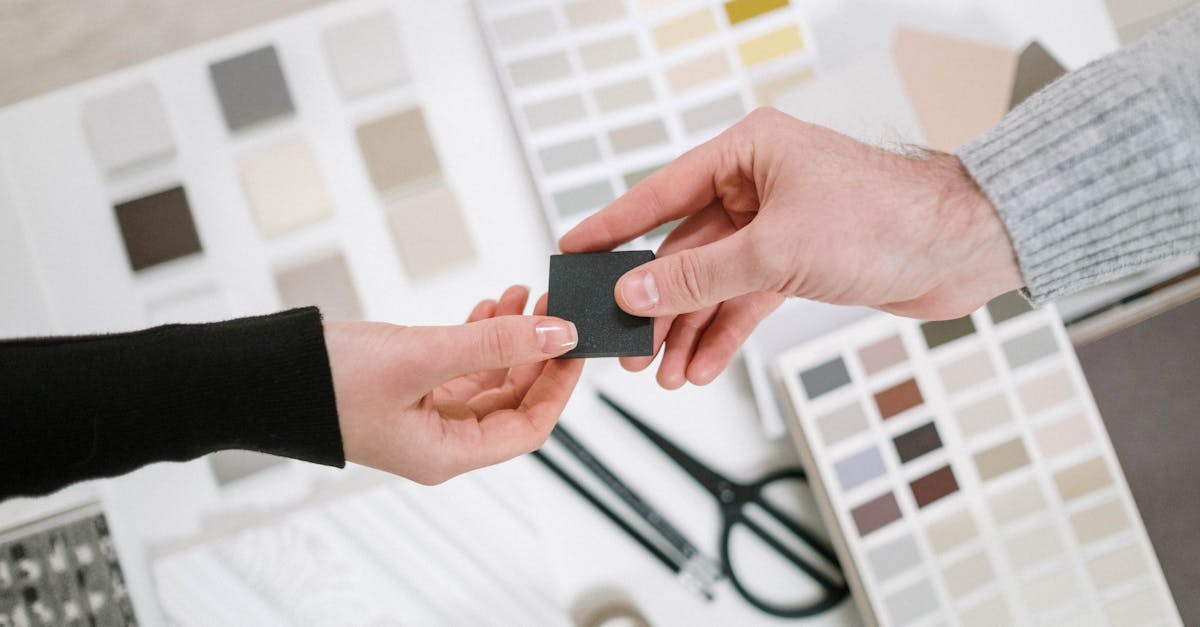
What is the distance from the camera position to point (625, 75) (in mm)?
929

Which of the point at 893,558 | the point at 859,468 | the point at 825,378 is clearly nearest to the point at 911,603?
the point at 893,558

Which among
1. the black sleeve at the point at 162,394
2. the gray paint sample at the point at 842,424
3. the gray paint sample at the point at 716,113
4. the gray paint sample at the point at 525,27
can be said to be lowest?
the gray paint sample at the point at 842,424

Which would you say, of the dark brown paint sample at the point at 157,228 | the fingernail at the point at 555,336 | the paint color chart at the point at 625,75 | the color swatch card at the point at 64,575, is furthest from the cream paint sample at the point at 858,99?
the color swatch card at the point at 64,575

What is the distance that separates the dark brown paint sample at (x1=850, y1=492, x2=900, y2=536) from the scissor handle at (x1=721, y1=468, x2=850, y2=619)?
0.08 meters

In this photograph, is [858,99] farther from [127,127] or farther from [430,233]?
[127,127]

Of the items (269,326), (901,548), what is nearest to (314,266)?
(269,326)

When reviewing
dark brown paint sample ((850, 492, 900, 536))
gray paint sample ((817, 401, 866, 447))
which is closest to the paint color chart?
gray paint sample ((817, 401, 866, 447))

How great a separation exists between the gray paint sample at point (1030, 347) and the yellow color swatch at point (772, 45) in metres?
0.43

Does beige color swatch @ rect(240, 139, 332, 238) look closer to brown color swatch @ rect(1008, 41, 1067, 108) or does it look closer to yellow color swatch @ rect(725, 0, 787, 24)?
yellow color swatch @ rect(725, 0, 787, 24)

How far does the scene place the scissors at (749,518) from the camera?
90cm

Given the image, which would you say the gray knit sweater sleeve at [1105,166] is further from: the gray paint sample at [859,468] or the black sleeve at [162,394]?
the black sleeve at [162,394]

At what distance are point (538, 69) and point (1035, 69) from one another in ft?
2.08

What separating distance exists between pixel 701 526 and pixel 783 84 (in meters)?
0.55

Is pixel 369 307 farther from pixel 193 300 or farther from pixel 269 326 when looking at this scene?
pixel 269 326
